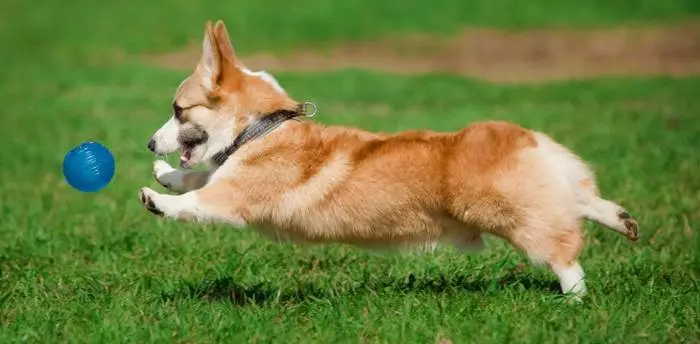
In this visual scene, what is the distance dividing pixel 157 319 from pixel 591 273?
2519 mm

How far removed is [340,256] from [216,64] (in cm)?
176

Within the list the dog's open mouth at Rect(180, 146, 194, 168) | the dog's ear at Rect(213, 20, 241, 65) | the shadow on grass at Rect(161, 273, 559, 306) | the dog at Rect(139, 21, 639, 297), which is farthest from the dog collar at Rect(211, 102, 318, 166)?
the shadow on grass at Rect(161, 273, 559, 306)

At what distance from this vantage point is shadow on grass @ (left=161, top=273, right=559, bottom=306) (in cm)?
633

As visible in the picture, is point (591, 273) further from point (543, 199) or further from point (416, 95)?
point (416, 95)

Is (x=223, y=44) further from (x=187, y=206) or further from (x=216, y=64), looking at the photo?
(x=187, y=206)

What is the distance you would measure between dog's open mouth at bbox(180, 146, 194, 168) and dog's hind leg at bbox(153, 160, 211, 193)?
0.13 m

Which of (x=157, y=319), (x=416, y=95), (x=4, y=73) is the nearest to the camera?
(x=157, y=319)

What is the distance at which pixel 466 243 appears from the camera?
6.19 m

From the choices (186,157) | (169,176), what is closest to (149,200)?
(186,157)

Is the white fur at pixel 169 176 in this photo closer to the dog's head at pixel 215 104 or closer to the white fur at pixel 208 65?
the dog's head at pixel 215 104

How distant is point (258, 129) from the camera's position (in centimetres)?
621

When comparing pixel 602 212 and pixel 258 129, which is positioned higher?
pixel 258 129

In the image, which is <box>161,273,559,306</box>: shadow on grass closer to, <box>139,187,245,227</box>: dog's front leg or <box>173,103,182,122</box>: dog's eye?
<box>139,187,245,227</box>: dog's front leg

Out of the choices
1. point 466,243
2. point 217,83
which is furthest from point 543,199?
point 217,83
